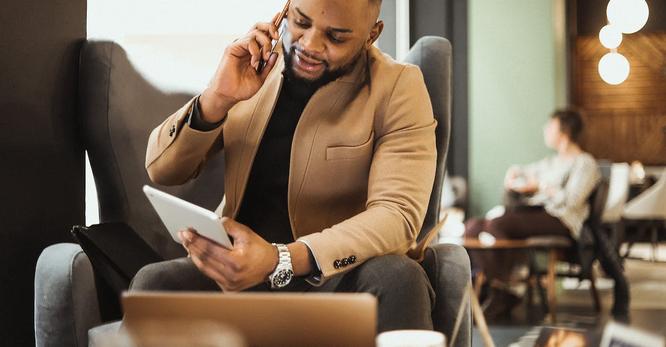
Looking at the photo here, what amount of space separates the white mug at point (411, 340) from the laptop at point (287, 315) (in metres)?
Answer: 0.02

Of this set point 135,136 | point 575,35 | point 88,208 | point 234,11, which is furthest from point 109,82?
point 575,35

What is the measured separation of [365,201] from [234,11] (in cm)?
173

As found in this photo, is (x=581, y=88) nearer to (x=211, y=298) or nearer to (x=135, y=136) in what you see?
(x=135, y=136)

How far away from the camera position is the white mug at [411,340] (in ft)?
3.31

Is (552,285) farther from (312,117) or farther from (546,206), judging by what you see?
(312,117)

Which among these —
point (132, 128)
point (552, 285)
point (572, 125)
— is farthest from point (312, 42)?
point (572, 125)

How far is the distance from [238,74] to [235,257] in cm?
50

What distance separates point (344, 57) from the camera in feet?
6.57

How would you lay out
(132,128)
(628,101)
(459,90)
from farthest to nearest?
(628,101) < (459,90) < (132,128)

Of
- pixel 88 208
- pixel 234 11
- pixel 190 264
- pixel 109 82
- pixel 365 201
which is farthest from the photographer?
pixel 234 11

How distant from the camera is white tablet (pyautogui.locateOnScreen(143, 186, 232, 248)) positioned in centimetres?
150

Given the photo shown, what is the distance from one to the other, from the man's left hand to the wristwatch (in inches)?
0.7

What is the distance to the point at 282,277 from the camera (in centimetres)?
177

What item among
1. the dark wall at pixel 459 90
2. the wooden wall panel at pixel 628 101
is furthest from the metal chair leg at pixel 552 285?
the wooden wall panel at pixel 628 101
